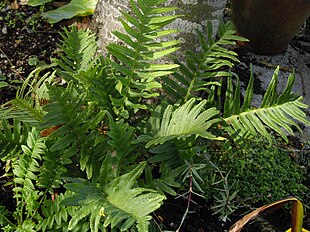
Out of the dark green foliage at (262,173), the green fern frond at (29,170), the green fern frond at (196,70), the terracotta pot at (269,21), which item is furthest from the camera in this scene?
the terracotta pot at (269,21)

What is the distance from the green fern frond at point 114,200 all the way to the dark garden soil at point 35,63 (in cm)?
43

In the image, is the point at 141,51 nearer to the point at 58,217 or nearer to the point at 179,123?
the point at 179,123

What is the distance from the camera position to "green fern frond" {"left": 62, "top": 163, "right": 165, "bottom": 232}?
4.13 ft

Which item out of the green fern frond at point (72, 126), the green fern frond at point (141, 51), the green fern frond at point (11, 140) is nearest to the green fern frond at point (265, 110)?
the green fern frond at point (141, 51)

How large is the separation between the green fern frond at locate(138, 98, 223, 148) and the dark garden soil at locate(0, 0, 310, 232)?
1.07 ft

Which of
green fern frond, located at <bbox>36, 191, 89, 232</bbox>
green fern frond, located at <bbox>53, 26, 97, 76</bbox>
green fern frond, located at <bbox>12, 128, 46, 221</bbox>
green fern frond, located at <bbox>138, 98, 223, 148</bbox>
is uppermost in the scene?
green fern frond, located at <bbox>53, 26, 97, 76</bbox>

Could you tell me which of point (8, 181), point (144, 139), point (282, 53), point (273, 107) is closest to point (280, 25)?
point (282, 53)

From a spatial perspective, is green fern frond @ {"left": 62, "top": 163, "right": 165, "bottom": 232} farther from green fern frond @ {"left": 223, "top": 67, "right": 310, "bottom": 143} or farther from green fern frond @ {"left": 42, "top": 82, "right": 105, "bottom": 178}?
green fern frond @ {"left": 223, "top": 67, "right": 310, "bottom": 143}

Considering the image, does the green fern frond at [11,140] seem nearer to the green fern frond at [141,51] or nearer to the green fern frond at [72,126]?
the green fern frond at [72,126]

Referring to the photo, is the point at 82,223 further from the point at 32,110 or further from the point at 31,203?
the point at 32,110

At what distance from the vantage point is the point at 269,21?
2.57 metres

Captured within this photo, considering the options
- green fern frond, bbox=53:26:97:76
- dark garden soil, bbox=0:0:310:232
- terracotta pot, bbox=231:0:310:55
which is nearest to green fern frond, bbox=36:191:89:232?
dark garden soil, bbox=0:0:310:232

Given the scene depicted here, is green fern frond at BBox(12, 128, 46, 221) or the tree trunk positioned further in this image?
the tree trunk

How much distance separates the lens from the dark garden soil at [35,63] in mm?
1833
